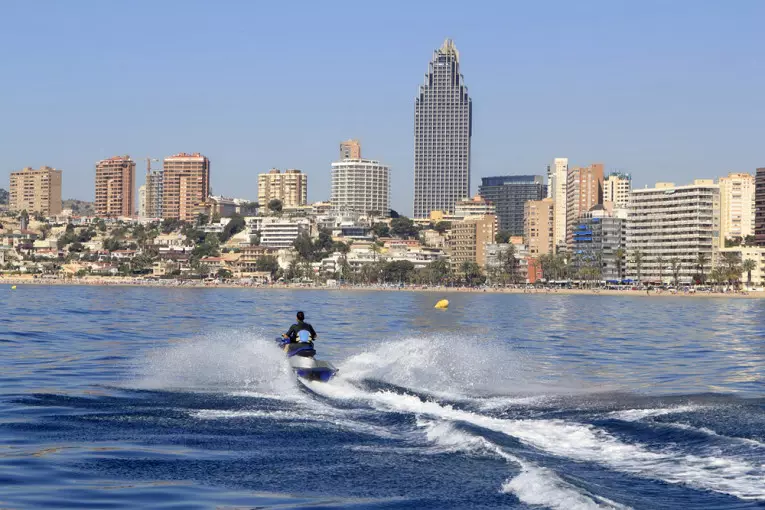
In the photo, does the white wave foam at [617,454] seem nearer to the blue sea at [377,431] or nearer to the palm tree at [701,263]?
the blue sea at [377,431]

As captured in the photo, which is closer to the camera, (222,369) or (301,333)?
(301,333)

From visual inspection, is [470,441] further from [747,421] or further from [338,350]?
[338,350]

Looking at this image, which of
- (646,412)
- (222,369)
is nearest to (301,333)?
(222,369)

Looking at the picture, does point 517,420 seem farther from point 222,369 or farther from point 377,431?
point 222,369

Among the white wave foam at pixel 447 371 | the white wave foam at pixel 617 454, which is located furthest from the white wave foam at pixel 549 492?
the white wave foam at pixel 447 371

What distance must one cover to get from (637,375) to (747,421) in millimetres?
11758

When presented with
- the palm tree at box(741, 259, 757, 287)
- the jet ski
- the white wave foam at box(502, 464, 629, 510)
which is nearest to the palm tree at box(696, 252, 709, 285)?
the palm tree at box(741, 259, 757, 287)

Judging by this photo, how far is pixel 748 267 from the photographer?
188 metres

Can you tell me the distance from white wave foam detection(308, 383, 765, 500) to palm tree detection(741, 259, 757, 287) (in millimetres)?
176021

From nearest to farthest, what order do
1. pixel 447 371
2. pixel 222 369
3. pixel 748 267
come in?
pixel 222 369 → pixel 447 371 → pixel 748 267

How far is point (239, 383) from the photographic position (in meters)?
26.7

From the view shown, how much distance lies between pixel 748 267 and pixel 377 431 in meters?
179

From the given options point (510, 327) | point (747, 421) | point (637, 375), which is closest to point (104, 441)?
point (747, 421)

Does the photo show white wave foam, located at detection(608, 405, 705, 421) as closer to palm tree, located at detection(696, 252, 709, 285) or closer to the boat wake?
the boat wake
